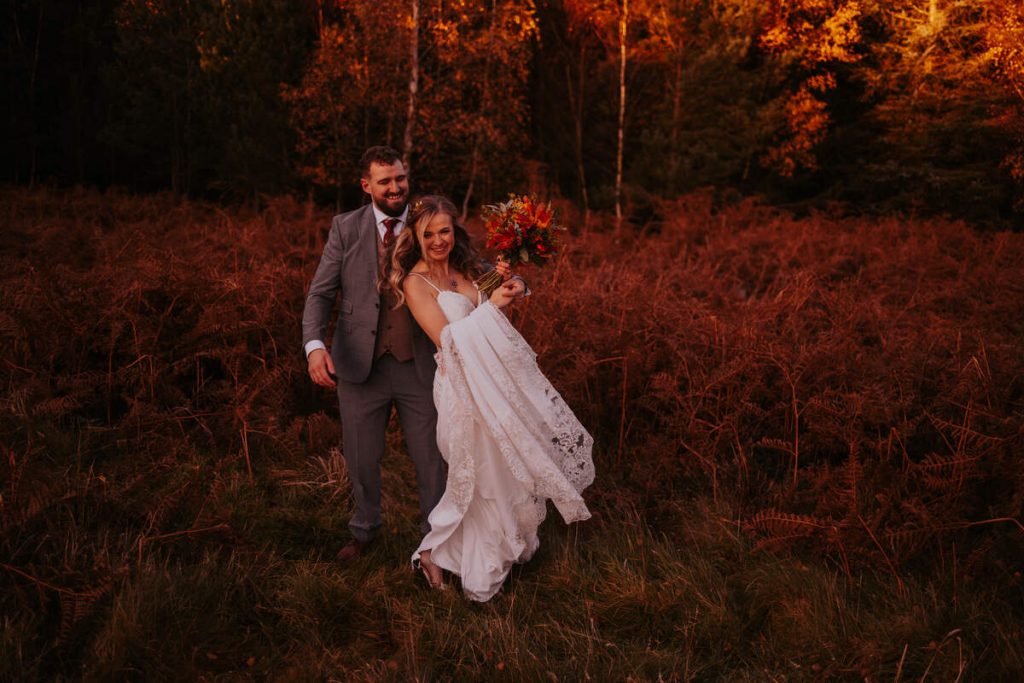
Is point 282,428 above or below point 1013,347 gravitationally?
below

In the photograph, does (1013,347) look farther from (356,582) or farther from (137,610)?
(137,610)

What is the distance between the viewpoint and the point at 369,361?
348 centimetres

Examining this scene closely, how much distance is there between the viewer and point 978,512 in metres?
3.47

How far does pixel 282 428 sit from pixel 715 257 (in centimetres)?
727

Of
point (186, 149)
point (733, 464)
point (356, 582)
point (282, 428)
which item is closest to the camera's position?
point (356, 582)

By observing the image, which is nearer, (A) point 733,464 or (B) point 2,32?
(A) point 733,464

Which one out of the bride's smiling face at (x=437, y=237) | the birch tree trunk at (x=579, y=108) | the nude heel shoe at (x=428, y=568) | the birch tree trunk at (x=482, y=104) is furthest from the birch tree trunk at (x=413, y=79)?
the nude heel shoe at (x=428, y=568)

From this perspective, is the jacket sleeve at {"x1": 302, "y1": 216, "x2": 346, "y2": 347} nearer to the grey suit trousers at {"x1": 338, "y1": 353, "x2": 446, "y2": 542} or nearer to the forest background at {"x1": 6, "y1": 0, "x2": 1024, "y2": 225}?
the grey suit trousers at {"x1": 338, "y1": 353, "x2": 446, "y2": 542}

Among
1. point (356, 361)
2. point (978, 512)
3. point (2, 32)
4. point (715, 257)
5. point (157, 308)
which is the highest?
point (2, 32)

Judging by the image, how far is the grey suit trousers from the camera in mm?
3559

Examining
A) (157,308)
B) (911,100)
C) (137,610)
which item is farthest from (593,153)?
(137,610)

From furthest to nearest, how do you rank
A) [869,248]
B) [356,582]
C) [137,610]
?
[869,248]
[356,582]
[137,610]

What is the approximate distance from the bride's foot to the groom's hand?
0.94 metres

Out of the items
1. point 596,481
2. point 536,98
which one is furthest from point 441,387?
point 536,98
